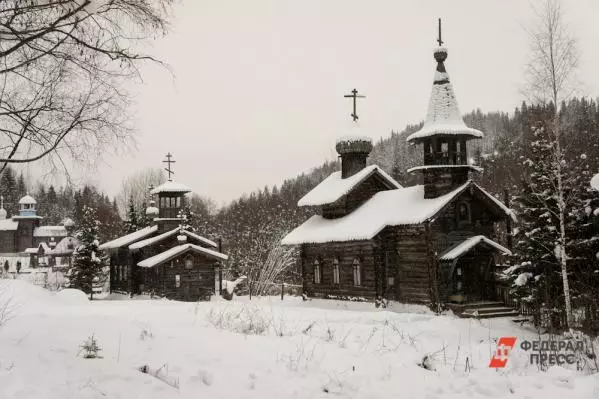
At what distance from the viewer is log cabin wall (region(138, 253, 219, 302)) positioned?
36250 mm

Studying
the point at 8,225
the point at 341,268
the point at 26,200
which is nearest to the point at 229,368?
the point at 341,268

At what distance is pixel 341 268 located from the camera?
28578 millimetres

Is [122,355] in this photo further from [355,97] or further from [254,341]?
[355,97]

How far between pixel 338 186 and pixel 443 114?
7.67 metres

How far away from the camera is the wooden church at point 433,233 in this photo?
79.3 ft

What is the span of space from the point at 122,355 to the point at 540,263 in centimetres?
1845

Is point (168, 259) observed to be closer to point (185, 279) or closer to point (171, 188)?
point (185, 279)

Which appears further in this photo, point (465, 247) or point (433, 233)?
point (433, 233)

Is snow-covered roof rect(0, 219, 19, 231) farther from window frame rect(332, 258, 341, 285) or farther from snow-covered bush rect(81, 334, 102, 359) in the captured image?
snow-covered bush rect(81, 334, 102, 359)

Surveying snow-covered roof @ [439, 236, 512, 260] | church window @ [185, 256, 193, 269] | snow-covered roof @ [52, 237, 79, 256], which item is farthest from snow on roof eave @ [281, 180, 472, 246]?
snow-covered roof @ [52, 237, 79, 256]

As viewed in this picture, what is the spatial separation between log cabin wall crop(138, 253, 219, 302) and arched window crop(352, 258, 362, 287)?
43.2ft

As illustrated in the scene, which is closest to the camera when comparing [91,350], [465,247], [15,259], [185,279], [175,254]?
[91,350]


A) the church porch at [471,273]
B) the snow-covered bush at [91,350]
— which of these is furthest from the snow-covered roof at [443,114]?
the snow-covered bush at [91,350]

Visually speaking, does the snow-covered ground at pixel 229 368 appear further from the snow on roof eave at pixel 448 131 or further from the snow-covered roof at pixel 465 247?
the snow on roof eave at pixel 448 131
